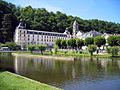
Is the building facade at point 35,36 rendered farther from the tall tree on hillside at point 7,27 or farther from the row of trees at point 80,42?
the row of trees at point 80,42

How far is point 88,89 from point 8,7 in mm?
124189

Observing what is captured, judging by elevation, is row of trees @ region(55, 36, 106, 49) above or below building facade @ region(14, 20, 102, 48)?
below

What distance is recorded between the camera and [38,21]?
458 feet

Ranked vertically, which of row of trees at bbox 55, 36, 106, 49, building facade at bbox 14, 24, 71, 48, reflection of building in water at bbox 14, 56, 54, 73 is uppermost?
building facade at bbox 14, 24, 71, 48

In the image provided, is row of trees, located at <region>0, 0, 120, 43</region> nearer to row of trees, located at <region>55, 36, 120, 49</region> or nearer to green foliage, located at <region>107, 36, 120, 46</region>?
row of trees, located at <region>55, 36, 120, 49</region>

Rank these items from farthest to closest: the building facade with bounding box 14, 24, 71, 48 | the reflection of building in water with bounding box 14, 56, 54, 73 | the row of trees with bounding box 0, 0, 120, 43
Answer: the row of trees with bounding box 0, 0, 120, 43
the building facade with bounding box 14, 24, 71, 48
the reflection of building in water with bounding box 14, 56, 54, 73

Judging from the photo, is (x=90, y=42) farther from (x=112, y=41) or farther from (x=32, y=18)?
(x=32, y=18)

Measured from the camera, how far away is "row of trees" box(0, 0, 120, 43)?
121812mm

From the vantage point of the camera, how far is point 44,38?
418ft

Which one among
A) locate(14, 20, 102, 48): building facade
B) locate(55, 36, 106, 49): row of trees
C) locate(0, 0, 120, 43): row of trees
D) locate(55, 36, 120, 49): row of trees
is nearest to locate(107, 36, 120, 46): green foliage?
locate(55, 36, 120, 49): row of trees

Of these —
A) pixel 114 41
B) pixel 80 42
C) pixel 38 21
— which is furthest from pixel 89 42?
pixel 38 21

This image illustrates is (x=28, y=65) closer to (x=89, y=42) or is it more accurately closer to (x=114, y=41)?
(x=114, y=41)

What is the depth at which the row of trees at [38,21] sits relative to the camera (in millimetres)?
121812

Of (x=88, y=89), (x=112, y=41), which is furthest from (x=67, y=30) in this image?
(x=88, y=89)
